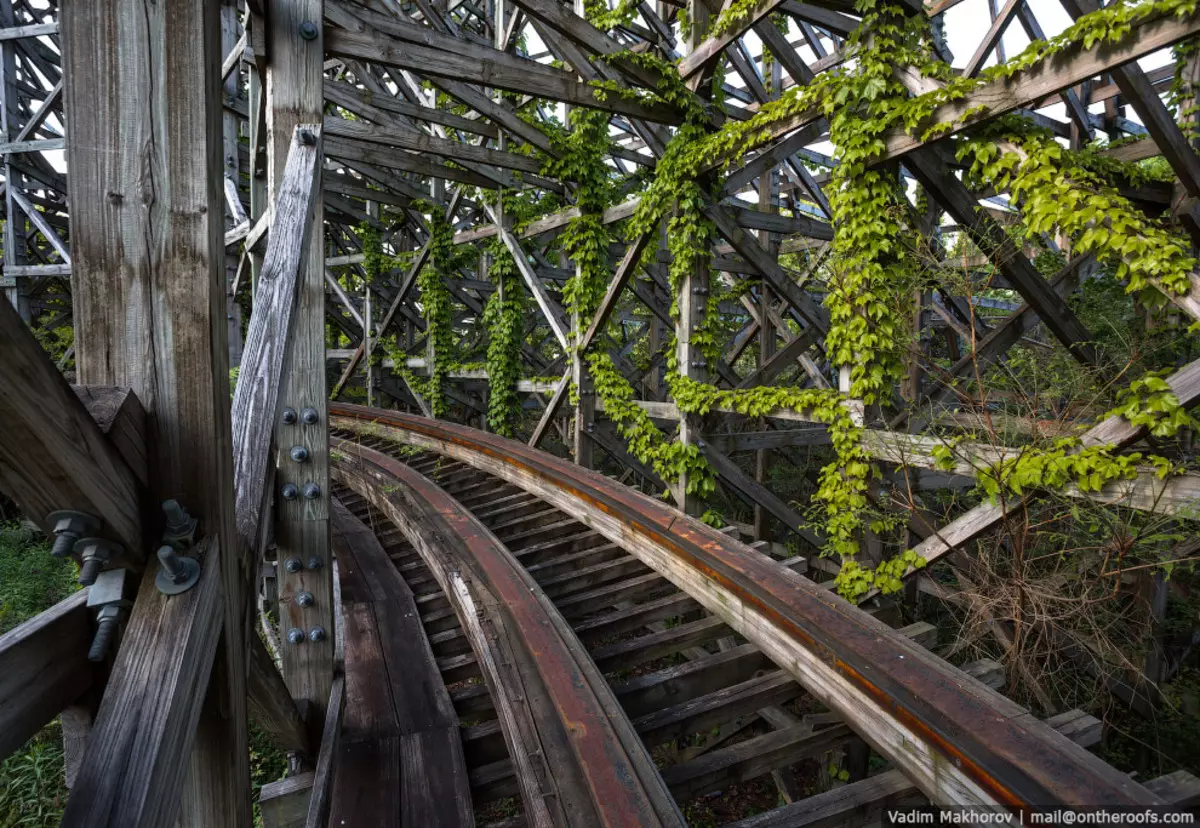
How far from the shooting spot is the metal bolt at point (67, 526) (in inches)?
31.0

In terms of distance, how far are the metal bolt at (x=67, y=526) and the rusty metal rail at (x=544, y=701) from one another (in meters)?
1.56

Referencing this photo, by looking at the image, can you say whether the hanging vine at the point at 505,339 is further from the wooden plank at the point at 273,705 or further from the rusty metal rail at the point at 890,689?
the wooden plank at the point at 273,705

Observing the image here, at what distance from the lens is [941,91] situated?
3711 millimetres

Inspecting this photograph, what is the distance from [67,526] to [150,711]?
0.90 ft

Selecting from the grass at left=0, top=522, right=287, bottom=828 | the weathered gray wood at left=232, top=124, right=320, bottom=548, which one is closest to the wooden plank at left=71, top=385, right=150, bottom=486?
the weathered gray wood at left=232, top=124, right=320, bottom=548

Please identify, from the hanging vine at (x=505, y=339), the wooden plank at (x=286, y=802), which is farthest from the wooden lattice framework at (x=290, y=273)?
the hanging vine at (x=505, y=339)

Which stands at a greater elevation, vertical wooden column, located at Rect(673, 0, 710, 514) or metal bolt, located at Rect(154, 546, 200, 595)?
vertical wooden column, located at Rect(673, 0, 710, 514)

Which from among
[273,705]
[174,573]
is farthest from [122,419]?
[273,705]

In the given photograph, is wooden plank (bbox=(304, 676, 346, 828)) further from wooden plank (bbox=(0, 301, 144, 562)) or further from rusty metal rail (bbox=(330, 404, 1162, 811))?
rusty metal rail (bbox=(330, 404, 1162, 811))

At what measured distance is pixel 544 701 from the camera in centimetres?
237

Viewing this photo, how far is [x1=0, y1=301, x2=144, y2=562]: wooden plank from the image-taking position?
27.5 inches

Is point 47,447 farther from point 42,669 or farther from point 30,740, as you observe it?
point 30,740

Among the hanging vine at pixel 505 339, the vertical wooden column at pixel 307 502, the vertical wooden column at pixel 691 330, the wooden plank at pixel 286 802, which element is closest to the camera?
the wooden plank at pixel 286 802

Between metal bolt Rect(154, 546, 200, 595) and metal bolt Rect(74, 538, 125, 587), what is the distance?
0.21ft
